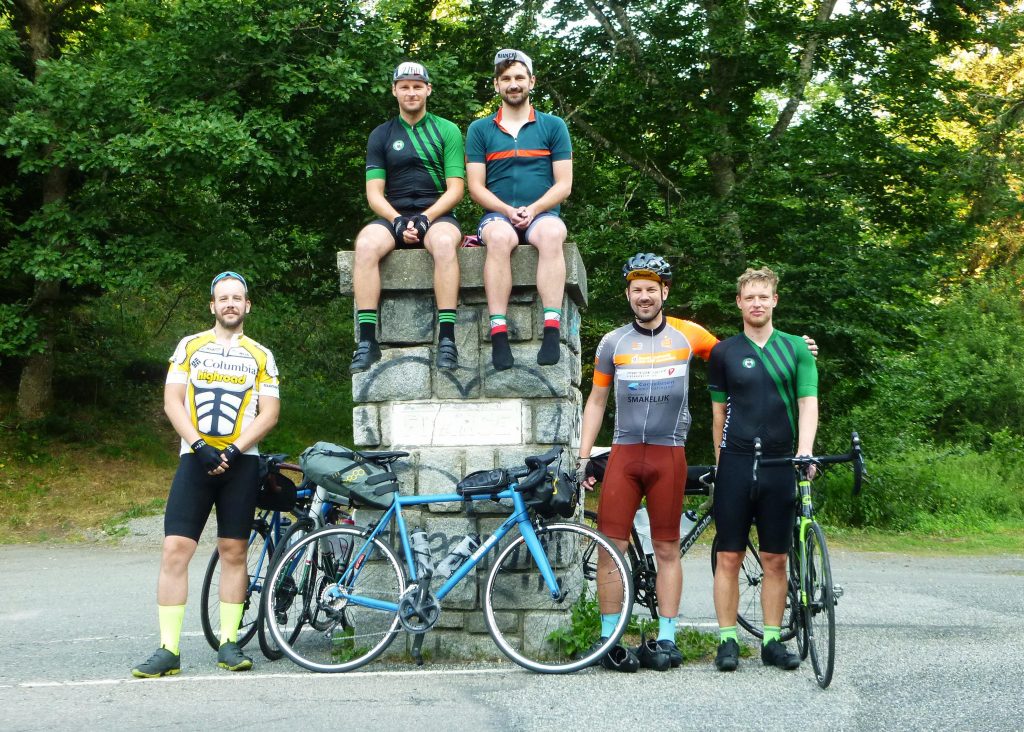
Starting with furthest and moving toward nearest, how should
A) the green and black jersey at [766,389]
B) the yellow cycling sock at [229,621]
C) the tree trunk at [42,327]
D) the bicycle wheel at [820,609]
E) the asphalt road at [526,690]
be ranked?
the tree trunk at [42,327], the yellow cycling sock at [229,621], the green and black jersey at [766,389], the bicycle wheel at [820,609], the asphalt road at [526,690]

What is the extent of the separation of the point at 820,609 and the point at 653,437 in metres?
1.18

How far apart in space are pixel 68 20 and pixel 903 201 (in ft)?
45.6

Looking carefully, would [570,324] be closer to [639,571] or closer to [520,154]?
[520,154]

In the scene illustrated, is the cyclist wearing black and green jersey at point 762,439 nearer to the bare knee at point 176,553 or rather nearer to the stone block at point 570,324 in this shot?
the stone block at point 570,324

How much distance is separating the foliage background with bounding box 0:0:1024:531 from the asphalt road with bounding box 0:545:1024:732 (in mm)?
8357

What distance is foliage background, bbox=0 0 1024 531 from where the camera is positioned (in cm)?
1487

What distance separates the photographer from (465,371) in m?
6.04

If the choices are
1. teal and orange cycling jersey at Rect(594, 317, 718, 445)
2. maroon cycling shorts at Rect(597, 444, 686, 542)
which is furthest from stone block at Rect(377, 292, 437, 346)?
maroon cycling shorts at Rect(597, 444, 686, 542)

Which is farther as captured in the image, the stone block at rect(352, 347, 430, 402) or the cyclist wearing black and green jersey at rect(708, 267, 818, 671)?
the stone block at rect(352, 347, 430, 402)

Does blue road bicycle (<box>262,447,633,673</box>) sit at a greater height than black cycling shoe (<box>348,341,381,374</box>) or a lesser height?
lesser

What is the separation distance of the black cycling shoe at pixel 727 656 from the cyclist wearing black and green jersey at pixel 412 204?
6.74 ft

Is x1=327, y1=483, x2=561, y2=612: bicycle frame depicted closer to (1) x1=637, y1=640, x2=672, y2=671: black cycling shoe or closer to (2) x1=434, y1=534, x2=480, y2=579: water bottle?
(2) x1=434, y1=534, x2=480, y2=579: water bottle

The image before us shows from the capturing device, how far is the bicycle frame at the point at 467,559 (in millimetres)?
5605

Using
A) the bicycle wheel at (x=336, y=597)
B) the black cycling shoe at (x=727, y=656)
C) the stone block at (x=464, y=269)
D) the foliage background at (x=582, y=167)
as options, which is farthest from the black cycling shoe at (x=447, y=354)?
the foliage background at (x=582, y=167)
